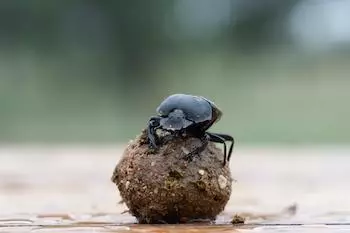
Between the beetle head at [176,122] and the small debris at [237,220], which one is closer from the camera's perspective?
the beetle head at [176,122]

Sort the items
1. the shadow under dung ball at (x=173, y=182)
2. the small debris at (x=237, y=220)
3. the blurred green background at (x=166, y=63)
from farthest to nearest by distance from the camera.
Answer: the blurred green background at (x=166, y=63)
the small debris at (x=237, y=220)
the shadow under dung ball at (x=173, y=182)

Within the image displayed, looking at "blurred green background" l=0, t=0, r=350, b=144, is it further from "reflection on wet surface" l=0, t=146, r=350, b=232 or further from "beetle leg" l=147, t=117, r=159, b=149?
"beetle leg" l=147, t=117, r=159, b=149

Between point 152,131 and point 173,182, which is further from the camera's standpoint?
point 152,131

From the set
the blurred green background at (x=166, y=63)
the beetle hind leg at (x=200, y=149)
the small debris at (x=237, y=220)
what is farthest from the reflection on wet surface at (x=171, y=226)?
the blurred green background at (x=166, y=63)

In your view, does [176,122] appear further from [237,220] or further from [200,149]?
[237,220]

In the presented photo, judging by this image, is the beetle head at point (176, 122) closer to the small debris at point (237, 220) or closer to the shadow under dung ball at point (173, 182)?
the shadow under dung ball at point (173, 182)

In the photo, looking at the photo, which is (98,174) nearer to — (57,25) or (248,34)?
(57,25)

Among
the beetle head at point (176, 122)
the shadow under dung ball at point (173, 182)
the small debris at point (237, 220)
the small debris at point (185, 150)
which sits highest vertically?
the beetle head at point (176, 122)

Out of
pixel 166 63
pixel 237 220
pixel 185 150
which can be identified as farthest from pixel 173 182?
pixel 166 63
